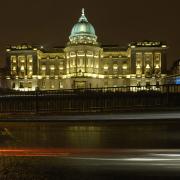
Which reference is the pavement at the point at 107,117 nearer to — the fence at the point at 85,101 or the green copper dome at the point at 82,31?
the fence at the point at 85,101

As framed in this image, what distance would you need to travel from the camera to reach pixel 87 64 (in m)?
123

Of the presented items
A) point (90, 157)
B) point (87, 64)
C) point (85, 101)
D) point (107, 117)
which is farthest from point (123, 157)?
point (87, 64)

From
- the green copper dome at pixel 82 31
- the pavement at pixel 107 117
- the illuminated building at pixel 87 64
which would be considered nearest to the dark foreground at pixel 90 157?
the pavement at pixel 107 117

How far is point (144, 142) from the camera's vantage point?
16.7 meters

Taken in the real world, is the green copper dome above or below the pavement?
above

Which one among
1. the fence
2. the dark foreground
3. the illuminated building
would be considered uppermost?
the illuminated building

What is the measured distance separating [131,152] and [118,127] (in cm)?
1224

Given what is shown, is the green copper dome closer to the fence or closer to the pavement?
the fence

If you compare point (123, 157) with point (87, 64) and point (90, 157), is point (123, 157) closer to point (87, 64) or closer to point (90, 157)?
point (90, 157)

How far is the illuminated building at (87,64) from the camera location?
124312mm

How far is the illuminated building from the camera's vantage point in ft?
408

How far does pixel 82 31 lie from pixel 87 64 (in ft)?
42.4

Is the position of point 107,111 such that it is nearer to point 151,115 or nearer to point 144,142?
point 151,115

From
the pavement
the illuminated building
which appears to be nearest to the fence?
the pavement
